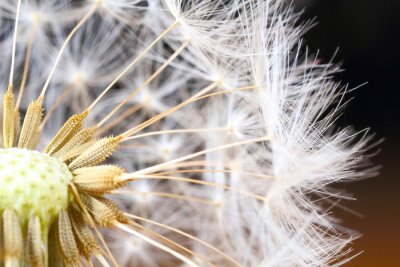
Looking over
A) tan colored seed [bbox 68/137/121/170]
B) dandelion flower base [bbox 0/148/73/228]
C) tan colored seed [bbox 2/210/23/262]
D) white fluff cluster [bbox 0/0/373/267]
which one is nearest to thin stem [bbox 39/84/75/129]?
white fluff cluster [bbox 0/0/373/267]

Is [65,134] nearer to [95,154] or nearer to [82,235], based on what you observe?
[95,154]

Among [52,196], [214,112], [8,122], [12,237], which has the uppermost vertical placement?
[214,112]

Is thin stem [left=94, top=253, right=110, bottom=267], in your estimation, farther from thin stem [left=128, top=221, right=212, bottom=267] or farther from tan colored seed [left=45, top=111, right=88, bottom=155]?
tan colored seed [left=45, top=111, right=88, bottom=155]

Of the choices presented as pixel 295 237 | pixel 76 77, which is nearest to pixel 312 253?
pixel 295 237

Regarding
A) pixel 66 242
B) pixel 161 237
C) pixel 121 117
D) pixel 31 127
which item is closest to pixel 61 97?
pixel 121 117

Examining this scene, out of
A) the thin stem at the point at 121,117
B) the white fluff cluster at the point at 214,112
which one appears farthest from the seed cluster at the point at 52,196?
the thin stem at the point at 121,117

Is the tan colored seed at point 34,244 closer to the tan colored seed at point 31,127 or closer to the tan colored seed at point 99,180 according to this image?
the tan colored seed at point 99,180
